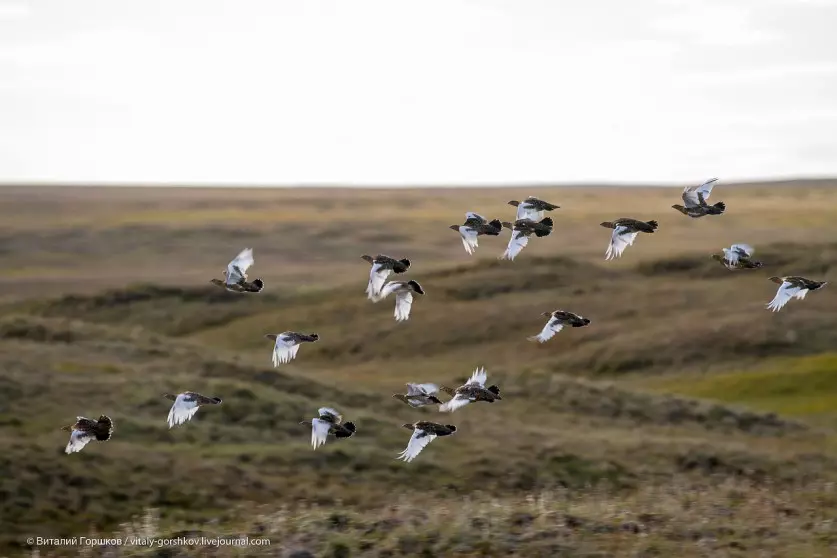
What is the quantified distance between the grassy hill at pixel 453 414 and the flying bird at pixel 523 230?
434 cm

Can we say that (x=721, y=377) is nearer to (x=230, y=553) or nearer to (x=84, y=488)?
(x=84, y=488)

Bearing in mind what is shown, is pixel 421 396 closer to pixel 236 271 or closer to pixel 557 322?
pixel 557 322

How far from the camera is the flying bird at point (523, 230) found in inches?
815

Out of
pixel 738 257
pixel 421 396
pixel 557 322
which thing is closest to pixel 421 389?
pixel 421 396

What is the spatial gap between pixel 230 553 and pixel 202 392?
661 inches

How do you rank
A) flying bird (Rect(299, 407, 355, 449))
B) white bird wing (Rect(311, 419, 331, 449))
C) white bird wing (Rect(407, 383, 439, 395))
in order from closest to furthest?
flying bird (Rect(299, 407, 355, 449))
white bird wing (Rect(311, 419, 331, 449))
white bird wing (Rect(407, 383, 439, 395))

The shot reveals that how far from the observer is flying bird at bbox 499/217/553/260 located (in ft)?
67.9

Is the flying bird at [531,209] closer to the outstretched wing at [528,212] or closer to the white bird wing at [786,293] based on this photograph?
the outstretched wing at [528,212]

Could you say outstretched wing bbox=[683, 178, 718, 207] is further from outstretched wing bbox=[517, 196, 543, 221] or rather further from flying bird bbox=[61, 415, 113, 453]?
flying bird bbox=[61, 415, 113, 453]

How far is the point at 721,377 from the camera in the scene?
49.6 m

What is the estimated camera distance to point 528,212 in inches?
890

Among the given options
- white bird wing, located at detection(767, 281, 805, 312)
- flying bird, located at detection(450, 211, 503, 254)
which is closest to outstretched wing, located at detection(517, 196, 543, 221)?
flying bird, located at detection(450, 211, 503, 254)

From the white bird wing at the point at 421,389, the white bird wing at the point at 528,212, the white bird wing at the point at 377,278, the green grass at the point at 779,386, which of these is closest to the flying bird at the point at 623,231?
the white bird wing at the point at 528,212

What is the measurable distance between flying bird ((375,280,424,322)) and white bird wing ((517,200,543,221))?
7.16 ft
